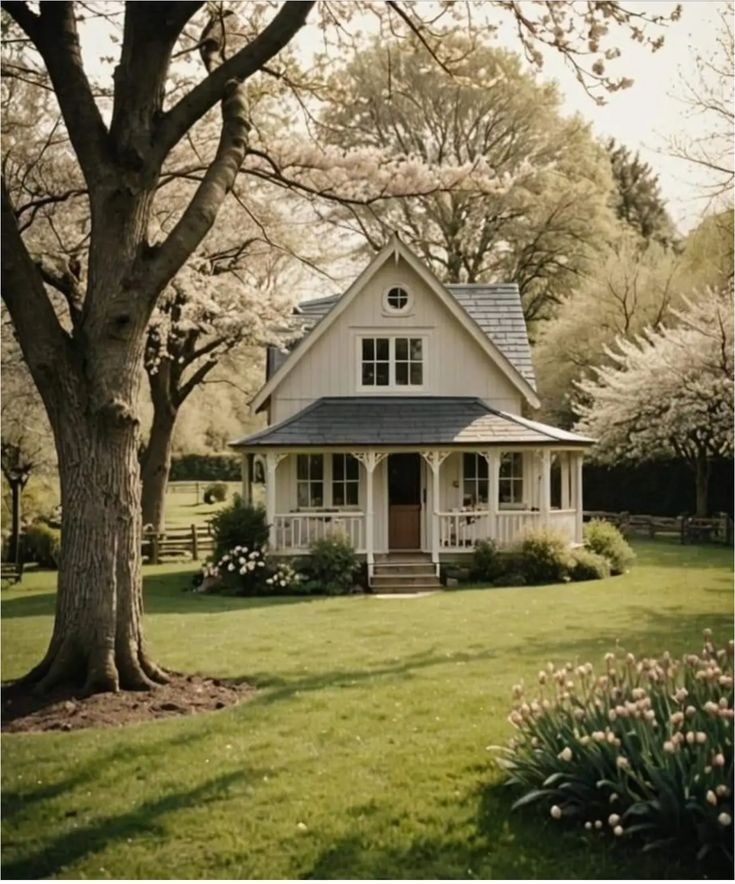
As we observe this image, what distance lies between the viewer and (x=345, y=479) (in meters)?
15.8

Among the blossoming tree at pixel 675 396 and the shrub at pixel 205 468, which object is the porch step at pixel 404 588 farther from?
the blossoming tree at pixel 675 396

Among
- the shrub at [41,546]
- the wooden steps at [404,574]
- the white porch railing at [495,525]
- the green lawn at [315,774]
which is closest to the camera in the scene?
the green lawn at [315,774]

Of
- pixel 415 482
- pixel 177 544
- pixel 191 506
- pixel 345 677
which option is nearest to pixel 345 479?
pixel 415 482

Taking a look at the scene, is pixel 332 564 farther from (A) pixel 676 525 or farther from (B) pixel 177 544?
(A) pixel 676 525

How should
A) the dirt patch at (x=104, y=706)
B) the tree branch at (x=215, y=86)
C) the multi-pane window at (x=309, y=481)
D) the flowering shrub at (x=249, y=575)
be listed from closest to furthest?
1. the dirt patch at (x=104, y=706)
2. the tree branch at (x=215, y=86)
3. the flowering shrub at (x=249, y=575)
4. the multi-pane window at (x=309, y=481)

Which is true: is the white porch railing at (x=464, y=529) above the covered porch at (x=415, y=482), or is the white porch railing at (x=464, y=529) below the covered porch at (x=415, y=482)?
below

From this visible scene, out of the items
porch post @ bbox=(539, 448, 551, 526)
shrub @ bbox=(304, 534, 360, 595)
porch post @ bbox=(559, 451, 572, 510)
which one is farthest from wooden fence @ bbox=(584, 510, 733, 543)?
shrub @ bbox=(304, 534, 360, 595)

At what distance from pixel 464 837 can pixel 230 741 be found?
162cm

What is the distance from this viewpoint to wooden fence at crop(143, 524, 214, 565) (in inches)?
571

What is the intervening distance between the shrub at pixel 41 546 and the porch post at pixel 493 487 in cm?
678

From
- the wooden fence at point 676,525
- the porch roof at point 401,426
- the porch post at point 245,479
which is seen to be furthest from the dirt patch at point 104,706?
the wooden fence at point 676,525

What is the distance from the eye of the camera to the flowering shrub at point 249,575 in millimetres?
13305

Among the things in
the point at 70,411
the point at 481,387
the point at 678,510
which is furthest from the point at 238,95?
the point at 678,510

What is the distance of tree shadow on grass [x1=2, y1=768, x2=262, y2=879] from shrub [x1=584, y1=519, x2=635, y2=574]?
1057cm
